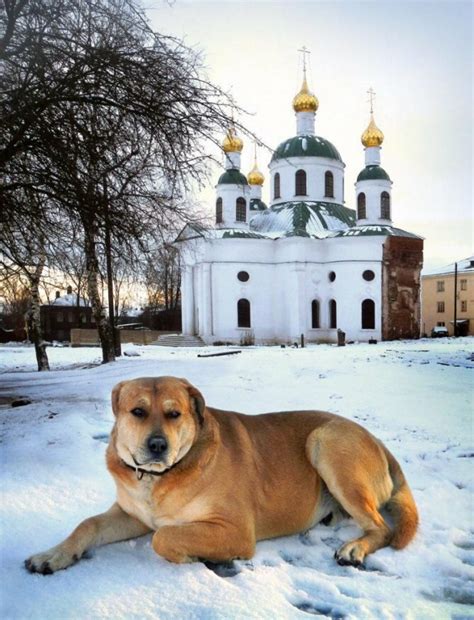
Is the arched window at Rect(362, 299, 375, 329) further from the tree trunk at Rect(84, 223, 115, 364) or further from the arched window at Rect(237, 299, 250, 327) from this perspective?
the tree trunk at Rect(84, 223, 115, 364)

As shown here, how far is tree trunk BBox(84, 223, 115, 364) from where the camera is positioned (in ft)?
10.0

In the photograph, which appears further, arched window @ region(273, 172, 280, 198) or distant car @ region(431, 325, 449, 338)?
arched window @ region(273, 172, 280, 198)

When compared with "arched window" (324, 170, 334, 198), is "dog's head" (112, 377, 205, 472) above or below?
below

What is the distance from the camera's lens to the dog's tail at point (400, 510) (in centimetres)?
257

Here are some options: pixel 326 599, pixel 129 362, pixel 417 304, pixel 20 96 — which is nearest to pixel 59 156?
pixel 20 96

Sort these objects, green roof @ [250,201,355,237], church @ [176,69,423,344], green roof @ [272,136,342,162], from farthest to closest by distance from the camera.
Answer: green roof @ [272,136,342,162]
green roof @ [250,201,355,237]
church @ [176,69,423,344]

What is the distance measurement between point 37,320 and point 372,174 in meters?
27.1

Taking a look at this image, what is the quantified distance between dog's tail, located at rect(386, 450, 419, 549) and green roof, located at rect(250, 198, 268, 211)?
3372 centimetres

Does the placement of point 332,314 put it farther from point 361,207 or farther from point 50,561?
point 50,561

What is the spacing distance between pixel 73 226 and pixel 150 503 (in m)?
2.46

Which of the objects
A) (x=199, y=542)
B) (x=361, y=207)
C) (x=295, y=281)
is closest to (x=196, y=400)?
(x=199, y=542)

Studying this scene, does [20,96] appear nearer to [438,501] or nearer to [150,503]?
[150,503]

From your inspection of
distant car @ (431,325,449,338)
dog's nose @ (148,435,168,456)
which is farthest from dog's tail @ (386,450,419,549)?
distant car @ (431,325,449,338)

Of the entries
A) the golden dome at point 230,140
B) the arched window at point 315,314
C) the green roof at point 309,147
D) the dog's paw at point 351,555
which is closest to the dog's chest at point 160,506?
the dog's paw at point 351,555
